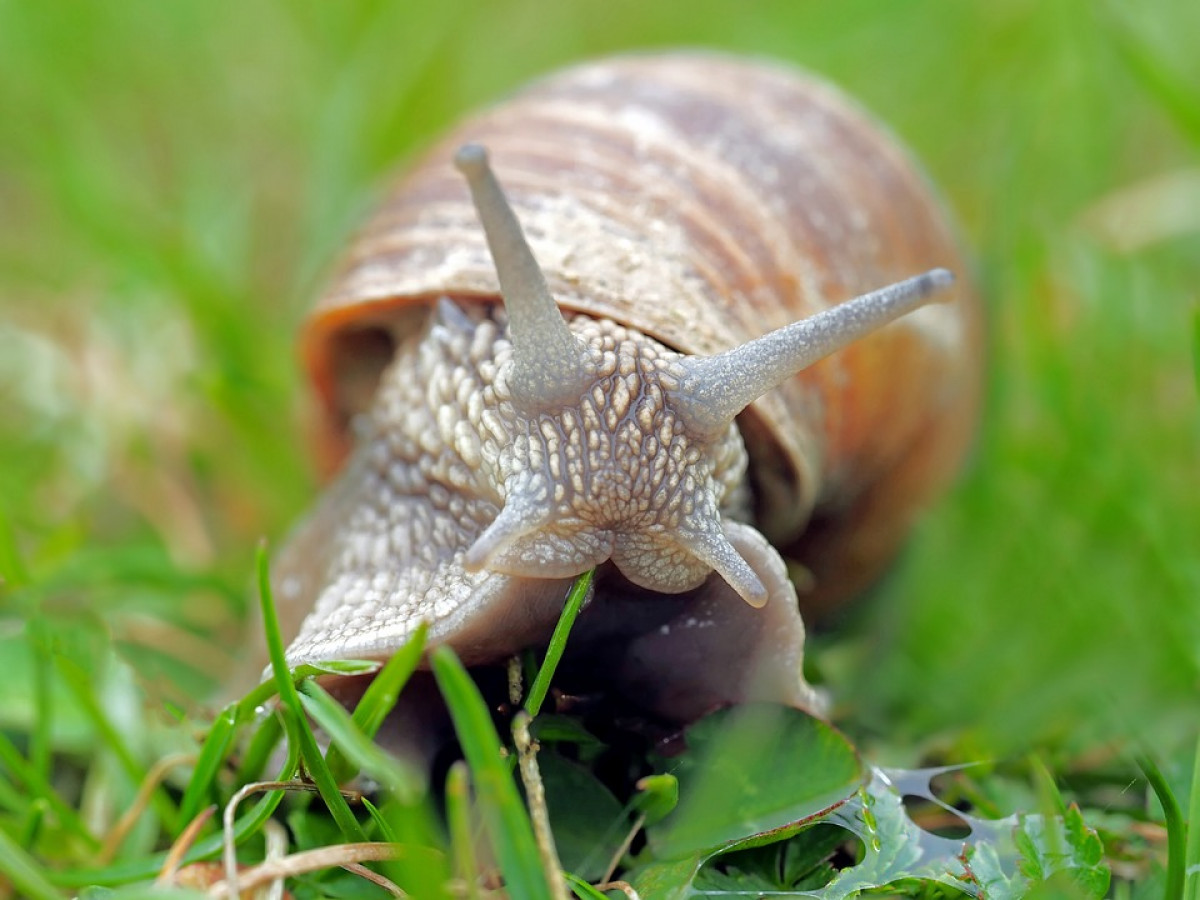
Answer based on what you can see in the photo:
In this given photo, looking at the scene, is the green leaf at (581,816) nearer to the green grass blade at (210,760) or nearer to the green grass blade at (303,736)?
the green grass blade at (303,736)

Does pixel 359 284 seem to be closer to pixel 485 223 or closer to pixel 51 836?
pixel 485 223

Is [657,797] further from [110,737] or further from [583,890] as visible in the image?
[110,737]

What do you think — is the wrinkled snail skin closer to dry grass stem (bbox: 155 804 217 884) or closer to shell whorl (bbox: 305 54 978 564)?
shell whorl (bbox: 305 54 978 564)

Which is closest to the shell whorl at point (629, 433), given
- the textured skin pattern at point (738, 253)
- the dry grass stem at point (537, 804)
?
the textured skin pattern at point (738, 253)

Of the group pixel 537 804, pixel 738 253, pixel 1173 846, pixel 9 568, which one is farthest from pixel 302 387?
pixel 1173 846

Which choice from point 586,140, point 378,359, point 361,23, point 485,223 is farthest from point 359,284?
point 361,23

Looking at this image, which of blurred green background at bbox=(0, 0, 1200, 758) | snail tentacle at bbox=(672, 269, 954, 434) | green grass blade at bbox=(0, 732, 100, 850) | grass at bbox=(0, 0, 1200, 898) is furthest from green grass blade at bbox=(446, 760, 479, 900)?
blurred green background at bbox=(0, 0, 1200, 758)

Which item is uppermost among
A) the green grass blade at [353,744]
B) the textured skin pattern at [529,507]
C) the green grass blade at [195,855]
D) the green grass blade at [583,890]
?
the textured skin pattern at [529,507]
